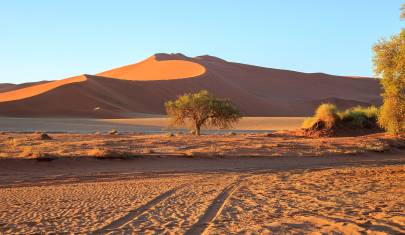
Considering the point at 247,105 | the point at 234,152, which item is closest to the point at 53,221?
the point at 234,152

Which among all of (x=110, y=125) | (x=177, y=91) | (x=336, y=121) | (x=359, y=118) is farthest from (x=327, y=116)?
(x=177, y=91)

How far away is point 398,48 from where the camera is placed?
15.0 m

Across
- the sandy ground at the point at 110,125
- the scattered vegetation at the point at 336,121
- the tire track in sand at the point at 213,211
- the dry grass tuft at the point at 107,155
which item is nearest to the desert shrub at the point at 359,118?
the scattered vegetation at the point at 336,121

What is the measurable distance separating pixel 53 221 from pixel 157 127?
48.7 meters

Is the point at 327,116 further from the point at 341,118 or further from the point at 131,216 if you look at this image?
the point at 131,216

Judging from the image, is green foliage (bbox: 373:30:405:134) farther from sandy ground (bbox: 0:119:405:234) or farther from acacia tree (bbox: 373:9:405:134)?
sandy ground (bbox: 0:119:405:234)

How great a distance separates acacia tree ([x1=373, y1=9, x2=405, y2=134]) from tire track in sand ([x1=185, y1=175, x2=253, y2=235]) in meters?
5.59

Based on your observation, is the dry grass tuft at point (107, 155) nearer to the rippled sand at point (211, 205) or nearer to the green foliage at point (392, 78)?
the rippled sand at point (211, 205)

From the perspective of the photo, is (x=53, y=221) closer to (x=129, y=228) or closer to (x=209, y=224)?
(x=129, y=228)

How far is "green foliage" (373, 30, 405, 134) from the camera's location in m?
14.6

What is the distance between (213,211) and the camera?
9.55 meters

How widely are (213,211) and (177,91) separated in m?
89.1

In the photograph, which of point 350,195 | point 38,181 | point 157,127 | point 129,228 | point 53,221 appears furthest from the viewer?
point 157,127

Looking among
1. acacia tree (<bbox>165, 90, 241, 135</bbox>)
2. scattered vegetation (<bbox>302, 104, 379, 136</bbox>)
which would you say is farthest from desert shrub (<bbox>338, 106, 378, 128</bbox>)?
acacia tree (<bbox>165, 90, 241, 135</bbox>)
